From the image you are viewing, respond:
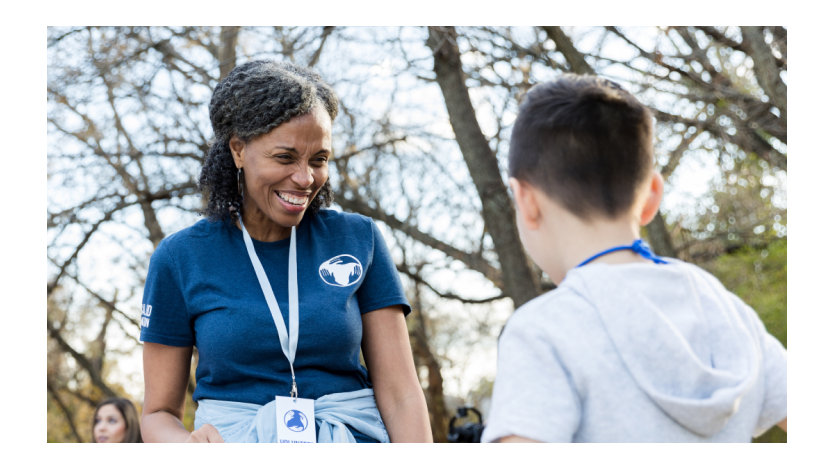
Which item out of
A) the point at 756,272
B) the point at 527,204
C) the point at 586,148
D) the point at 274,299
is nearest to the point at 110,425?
the point at 274,299

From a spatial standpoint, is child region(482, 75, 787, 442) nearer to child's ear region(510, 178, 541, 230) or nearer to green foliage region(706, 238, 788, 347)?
child's ear region(510, 178, 541, 230)

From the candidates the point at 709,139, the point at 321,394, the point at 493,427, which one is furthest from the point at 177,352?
the point at 709,139

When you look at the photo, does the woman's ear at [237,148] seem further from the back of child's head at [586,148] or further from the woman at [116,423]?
the woman at [116,423]

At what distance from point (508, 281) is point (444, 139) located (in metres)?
1.57

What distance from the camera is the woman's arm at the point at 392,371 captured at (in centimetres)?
220

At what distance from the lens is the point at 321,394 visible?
210 centimetres

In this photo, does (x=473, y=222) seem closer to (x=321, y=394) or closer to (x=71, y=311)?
(x=71, y=311)

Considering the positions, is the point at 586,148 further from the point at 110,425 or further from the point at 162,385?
the point at 110,425

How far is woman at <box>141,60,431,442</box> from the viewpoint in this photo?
2.06 meters

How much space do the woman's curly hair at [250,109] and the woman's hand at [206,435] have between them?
610 mm

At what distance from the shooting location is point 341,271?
2195 millimetres

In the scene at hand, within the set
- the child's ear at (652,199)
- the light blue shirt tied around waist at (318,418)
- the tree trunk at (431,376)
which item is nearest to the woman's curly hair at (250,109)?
the light blue shirt tied around waist at (318,418)

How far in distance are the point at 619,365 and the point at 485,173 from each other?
525 cm

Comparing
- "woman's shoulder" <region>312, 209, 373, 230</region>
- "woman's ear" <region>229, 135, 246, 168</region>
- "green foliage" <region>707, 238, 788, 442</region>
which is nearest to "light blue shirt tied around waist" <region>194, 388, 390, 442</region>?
"woman's shoulder" <region>312, 209, 373, 230</region>
